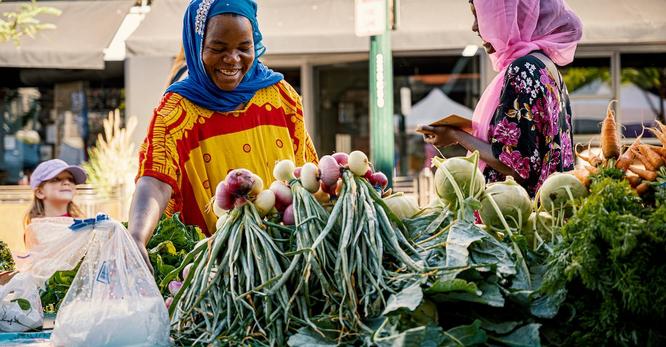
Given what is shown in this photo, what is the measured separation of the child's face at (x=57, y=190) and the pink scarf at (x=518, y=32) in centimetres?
396

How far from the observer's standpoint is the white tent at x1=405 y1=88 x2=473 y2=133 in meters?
11.1

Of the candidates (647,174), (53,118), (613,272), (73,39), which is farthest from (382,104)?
(53,118)

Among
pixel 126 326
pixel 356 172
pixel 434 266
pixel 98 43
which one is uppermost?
pixel 98 43

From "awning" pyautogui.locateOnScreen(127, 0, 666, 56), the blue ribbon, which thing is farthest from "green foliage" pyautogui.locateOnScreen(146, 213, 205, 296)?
"awning" pyautogui.locateOnScreen(127, 0, 666, 56)

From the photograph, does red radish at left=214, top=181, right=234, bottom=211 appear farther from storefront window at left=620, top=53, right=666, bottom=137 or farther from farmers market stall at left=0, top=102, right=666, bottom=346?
storefront window at left=620, top=53, right=666, bottom=137

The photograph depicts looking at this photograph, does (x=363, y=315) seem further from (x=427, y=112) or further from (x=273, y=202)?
(x=427, y=112)

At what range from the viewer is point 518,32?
3131 millimetres

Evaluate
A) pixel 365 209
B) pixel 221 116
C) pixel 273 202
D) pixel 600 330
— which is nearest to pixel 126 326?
pixel 273 202

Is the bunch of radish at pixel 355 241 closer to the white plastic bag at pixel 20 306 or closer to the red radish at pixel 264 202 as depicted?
the red radish at pixel 264 202

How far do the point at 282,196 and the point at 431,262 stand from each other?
0.41 metres

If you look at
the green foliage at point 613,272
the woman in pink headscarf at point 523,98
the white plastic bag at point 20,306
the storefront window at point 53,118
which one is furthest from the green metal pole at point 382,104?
the storefront window at point 53,118

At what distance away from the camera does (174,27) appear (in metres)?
8.78

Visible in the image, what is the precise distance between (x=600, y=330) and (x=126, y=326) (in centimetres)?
97

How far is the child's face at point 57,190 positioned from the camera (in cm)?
636
